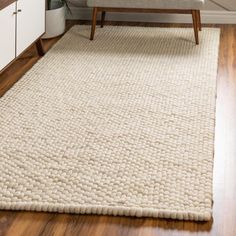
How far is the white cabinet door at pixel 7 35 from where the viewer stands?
249 centimetres

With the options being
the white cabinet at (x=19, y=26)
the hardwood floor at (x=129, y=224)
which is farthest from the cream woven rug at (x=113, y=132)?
the white cabinet at (x=19, y=26)

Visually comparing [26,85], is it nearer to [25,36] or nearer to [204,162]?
[25,36]

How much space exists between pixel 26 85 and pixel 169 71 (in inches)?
29.7

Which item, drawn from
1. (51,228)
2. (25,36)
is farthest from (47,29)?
(51,228)

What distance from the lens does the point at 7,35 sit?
2562 millimetres

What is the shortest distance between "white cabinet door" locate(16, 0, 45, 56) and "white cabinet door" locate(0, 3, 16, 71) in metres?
0.08

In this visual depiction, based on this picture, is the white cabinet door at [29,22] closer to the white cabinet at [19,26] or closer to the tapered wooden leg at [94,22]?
the white cabinet at [19,26]

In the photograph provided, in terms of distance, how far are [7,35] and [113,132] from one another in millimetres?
808

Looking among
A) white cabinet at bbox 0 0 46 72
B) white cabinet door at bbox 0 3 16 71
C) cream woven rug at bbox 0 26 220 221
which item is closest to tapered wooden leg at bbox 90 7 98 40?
cream woven rug at bbox 0 26 220 221

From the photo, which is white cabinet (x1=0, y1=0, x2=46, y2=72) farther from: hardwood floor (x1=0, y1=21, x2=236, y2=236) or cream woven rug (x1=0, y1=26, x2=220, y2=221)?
hardwood floor (x1=0, y1=21, x2=236, y2=236)

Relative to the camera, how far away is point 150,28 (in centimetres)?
368

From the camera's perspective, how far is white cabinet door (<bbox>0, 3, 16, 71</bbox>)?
2494mm

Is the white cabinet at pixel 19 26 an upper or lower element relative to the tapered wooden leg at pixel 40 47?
upper

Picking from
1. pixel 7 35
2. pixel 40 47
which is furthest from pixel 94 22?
pixel 7 35
